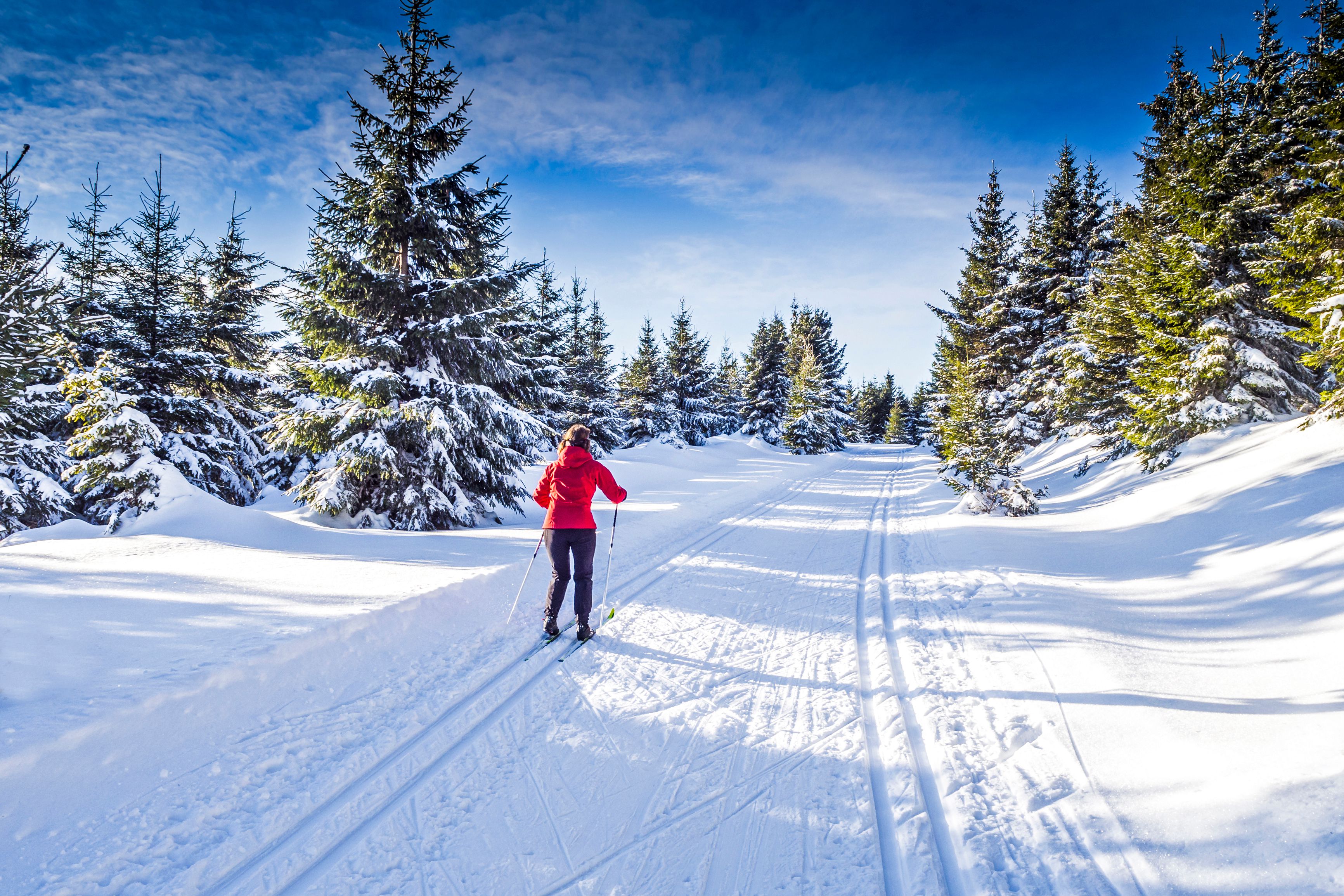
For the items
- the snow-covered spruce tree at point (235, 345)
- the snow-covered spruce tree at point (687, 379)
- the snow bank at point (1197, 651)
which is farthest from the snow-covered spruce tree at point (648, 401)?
the snow bank at point (1197, 651)

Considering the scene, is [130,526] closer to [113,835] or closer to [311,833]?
[113,835]

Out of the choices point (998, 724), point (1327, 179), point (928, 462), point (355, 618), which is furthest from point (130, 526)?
point (928, 462)

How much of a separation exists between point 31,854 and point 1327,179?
49.6ft

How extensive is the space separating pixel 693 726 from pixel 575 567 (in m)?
2.08

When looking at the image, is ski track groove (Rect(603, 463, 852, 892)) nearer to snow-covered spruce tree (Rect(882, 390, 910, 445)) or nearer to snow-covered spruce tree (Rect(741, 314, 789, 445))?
snow-covered spruce tree (Rect(741, 314, 789, 445))

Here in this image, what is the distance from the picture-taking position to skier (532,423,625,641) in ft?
17.0

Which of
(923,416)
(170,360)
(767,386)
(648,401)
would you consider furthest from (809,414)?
(170,360)

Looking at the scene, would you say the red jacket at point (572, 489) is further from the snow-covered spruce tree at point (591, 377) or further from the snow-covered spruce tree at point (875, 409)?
the snow-covered spruce tree at point (875, 409)

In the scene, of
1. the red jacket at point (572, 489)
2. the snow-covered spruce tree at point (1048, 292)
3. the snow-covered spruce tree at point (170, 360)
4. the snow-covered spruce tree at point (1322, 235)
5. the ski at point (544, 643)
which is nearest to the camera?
the ski at point (544, 643)

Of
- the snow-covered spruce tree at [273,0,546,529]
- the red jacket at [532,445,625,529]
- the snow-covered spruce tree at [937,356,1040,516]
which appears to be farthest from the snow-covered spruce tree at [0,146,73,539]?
the snow-covered spruce tree at [937,356,1040,516]

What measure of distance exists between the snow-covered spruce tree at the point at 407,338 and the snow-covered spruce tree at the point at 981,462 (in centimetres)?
1001

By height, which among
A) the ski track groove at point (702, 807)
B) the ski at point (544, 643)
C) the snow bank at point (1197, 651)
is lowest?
the ski track groove at point (702, 807)

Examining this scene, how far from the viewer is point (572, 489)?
5.29m

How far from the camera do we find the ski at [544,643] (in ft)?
15.5
